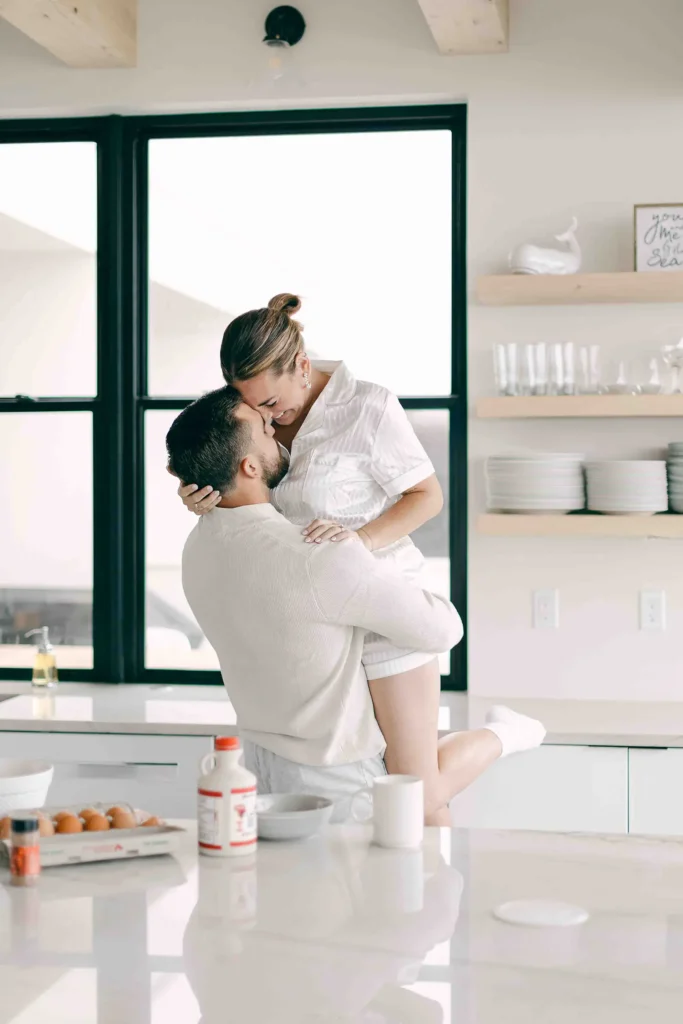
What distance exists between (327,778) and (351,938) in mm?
863

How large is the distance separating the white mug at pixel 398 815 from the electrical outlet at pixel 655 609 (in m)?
1.86

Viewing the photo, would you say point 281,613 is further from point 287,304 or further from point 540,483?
point 540,483

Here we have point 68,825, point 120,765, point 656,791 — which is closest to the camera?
point 68,825

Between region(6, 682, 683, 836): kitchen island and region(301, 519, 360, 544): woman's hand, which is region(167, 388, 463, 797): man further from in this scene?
region(6, 682, 683, 836): kitchen island

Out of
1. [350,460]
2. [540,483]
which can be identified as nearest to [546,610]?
[540,483]

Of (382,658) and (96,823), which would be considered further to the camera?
(382,658)

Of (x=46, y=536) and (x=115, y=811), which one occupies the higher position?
(x=46, y=536)

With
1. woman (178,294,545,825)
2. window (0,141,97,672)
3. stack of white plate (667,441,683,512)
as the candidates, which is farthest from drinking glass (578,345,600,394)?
window (0,141,97,672)

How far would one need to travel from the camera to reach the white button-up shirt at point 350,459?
2.48 metres

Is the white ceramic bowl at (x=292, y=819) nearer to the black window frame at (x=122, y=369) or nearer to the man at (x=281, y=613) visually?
the man at (x=281, y=613)

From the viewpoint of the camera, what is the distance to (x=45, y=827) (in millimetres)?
1604

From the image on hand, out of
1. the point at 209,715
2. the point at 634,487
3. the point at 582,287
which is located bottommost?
the point at 209,715

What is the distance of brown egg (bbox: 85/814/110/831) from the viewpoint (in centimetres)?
162

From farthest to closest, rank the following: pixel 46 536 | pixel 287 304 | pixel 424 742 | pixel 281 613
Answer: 1. pixel 46 536
2. pixel 287 304
3. pixel 424 742
4. pixel 281 613
